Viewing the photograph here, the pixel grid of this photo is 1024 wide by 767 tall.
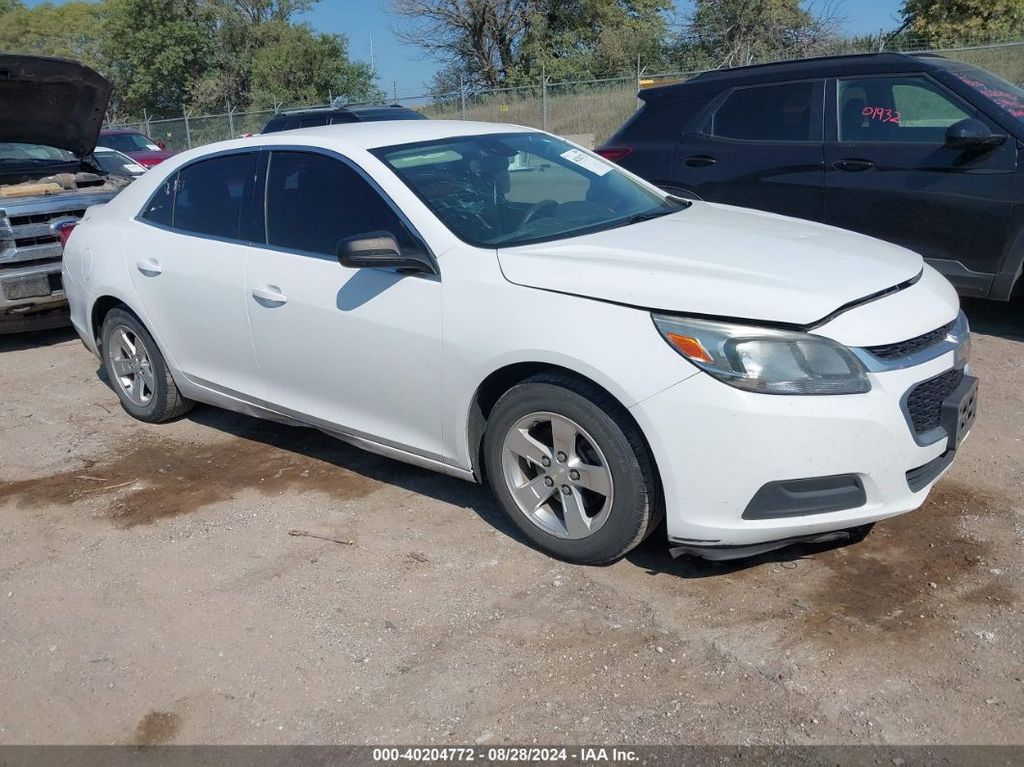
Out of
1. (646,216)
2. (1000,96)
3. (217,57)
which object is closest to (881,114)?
(1000,96)

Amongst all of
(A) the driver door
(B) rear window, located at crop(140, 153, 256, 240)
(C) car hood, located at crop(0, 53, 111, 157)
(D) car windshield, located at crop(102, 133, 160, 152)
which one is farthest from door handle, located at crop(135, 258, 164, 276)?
(D) car windshield, located at crop(102, 133, 160, 152)

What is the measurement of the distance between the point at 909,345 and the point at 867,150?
141 inches

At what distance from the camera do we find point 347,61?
43594 mm

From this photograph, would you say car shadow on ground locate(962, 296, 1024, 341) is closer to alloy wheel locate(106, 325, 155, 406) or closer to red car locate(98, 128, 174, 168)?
alloy wheel locate(106, 325, 155, 406)

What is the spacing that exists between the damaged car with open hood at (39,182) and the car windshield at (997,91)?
6.37 m

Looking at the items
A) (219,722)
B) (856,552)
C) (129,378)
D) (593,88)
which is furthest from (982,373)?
(593,88)

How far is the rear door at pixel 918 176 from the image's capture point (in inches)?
232

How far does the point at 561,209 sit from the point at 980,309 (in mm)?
4294

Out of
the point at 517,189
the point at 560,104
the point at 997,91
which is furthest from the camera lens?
the point at 560,104

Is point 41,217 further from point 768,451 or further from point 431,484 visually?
point 768,451

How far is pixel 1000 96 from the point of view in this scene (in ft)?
20.3

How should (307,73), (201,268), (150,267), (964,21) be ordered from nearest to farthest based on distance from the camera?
1. (201,268)
2. (150,267)
3. (964,21)
4. (307,73)

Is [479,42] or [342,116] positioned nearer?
[342,116]

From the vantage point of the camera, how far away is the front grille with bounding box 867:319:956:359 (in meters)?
3.18
